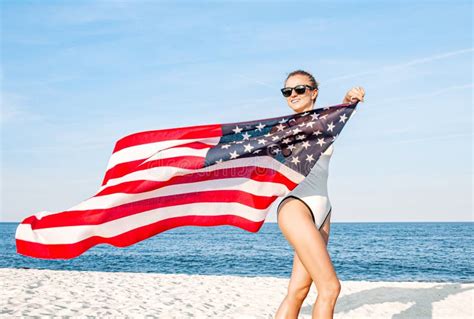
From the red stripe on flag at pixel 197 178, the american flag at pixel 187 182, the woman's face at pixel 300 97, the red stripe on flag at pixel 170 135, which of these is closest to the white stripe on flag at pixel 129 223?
the american flag at pixel 187 182

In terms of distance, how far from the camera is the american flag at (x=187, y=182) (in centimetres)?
450

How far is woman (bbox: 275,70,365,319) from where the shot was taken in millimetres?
3846

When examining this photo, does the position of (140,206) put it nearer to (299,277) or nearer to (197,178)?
(197,178)

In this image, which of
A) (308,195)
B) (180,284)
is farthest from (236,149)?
(180,284)

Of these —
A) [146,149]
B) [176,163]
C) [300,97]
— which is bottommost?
[176,163]

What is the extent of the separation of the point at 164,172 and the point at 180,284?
27.6ft

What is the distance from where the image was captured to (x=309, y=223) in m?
3.90

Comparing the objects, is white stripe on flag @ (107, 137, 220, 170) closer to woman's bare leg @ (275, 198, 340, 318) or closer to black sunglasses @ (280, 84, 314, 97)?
black sunglasses @ (280, 84, 314, 97)

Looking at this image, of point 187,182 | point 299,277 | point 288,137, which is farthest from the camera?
point 187,182

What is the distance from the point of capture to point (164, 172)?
15.1ft

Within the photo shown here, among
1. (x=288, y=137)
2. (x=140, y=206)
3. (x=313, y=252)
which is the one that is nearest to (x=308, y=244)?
(x=313, y=252)

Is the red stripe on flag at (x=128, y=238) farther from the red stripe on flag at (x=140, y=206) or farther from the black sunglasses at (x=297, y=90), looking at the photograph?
the black sunglasses at (x=297, y=90)

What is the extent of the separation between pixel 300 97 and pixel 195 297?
23.4 feet

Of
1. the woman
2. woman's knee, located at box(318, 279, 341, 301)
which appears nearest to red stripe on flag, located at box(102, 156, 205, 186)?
the woman
